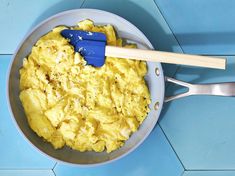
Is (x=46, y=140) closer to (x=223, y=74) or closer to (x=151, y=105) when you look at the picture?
(x=151, y=105)

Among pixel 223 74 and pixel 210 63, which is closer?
pixel 210 63

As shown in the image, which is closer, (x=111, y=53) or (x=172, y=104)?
(x=111, y=53)

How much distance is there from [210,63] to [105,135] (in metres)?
0.26

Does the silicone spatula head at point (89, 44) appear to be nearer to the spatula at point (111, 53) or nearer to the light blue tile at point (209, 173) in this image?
the spatula at point (111, 53)

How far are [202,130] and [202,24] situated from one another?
0.78 ft

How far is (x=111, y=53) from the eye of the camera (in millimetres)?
822

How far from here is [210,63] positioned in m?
0.79

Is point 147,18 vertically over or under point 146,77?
over

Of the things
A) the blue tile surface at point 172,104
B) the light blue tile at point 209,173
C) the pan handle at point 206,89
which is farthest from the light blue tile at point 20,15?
the light blue tile at point 209,173

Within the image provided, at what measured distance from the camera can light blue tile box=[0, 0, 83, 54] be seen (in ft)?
3.03

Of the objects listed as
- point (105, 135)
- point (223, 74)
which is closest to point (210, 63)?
point (223, 74)

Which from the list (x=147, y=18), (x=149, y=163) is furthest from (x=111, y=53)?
(x=149, y=163)

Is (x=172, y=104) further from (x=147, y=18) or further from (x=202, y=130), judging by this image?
(x=147, y=18)

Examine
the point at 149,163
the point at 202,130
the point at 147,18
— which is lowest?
the point at 149,163
